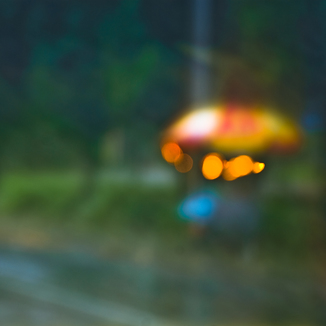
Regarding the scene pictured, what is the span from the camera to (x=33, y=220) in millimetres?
13539

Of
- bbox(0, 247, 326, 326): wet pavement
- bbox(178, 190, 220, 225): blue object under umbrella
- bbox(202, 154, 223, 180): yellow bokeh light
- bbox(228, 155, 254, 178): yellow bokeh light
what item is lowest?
bbox(0, 247, 326, 326): wet pavement

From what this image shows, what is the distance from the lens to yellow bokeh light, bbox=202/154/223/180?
9.54 meters

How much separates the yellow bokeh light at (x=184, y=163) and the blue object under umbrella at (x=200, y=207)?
1.65 ft

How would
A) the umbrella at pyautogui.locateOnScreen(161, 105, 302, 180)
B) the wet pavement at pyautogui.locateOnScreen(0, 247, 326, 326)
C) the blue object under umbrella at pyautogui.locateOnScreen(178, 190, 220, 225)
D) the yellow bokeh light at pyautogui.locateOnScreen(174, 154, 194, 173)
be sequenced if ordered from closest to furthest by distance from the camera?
the wet pavement at pyautogui.locateOnScreen(0, 247, 326, 326) < the umbrella at pyautogui.locateOnScreen(161, 105, 302, 180) < the yellow bokeh light at pyautogui.locateOnScreen(174, 154, 194, 173) < the blue object under umbrella at pyautogui.locateOnScreen(178, 190, 220, 225)

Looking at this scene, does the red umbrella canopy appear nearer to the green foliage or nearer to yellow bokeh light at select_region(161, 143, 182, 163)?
yellow bokeh light at select_region(161, 143, 182, 163)

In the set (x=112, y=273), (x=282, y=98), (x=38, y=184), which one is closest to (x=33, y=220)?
(x=38, y=184)

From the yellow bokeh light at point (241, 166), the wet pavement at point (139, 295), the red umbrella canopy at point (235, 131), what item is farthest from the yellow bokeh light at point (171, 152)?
the wet pavement at point (139, 295)

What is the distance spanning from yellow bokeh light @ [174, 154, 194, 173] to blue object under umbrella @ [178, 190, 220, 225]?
504 mm

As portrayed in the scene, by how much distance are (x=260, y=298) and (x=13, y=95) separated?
6.25 meters

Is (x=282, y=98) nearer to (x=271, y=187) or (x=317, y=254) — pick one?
(x=271, y=187)

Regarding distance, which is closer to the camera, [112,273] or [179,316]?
[179,316]

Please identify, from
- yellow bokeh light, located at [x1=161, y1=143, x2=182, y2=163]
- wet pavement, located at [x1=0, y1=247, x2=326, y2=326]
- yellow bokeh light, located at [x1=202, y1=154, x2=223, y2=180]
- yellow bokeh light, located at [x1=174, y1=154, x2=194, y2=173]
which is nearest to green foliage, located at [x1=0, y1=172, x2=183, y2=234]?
yellow bokeh light, located at [x1=161, y1=143, x2=182, y2=163]

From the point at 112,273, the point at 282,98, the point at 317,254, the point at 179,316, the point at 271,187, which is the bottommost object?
the point at 179,316

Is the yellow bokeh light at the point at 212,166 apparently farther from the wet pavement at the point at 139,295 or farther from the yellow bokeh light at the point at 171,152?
the wet pavement at the point at 139,295
